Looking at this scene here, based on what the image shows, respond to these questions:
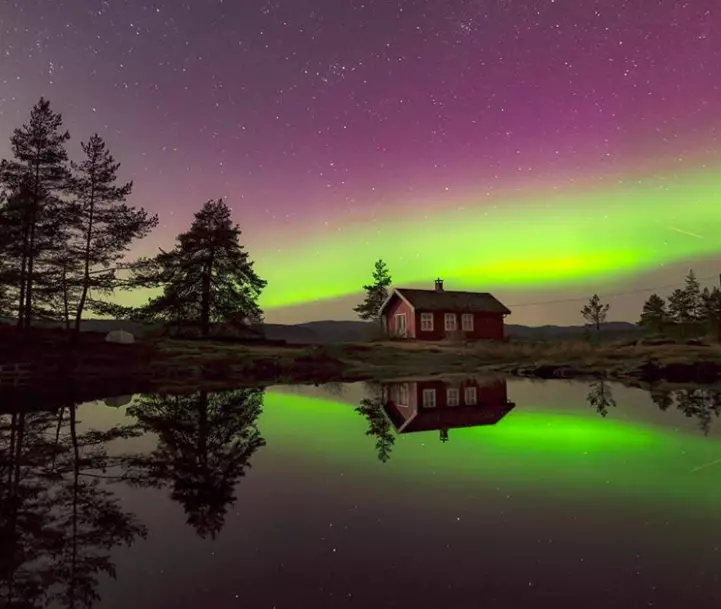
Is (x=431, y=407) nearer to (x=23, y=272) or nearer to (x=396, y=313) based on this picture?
(x=23, y=272)

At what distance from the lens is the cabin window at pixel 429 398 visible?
16.5m

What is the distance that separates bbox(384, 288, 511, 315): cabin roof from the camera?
5053 centimetres

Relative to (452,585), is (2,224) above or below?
above

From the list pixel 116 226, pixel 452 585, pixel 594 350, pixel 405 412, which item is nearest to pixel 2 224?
pixel 116 226

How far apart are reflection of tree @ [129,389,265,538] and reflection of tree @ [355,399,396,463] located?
2.52 metres

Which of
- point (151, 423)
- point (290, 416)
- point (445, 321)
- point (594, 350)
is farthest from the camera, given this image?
point (445, 321)

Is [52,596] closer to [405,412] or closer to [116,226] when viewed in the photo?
[405,412]

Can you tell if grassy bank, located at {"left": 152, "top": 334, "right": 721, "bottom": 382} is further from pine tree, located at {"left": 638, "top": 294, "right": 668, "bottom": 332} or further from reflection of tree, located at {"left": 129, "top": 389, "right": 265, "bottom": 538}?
pine tree, located at {"left": 638, "top": 294, "right": 668, "bottom": 332}

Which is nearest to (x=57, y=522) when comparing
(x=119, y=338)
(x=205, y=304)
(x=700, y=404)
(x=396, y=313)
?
(x=700, y=404)

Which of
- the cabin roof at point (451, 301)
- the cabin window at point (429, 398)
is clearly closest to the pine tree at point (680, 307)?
the cabin roof at point (451, 301)

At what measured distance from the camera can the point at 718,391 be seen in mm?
18609

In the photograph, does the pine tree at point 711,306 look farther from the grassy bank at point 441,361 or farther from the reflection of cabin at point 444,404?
the reflection of cabin at point 444,404

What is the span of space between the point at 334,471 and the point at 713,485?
A: 5503 millimetres

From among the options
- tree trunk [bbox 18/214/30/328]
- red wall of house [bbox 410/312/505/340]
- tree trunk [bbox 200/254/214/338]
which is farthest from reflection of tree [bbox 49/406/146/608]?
red wall of house [bbox 410/312/505/340]
